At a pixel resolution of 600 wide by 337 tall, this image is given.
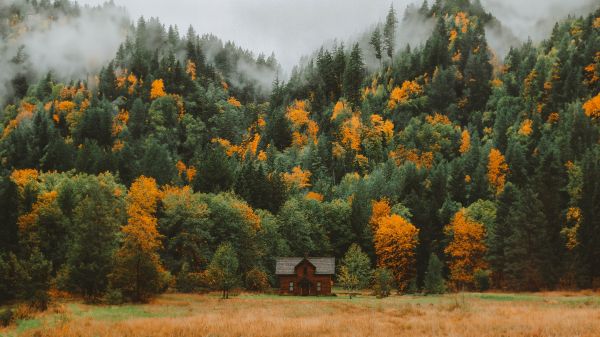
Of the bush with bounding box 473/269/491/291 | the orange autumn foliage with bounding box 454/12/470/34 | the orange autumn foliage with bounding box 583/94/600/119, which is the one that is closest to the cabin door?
the bush with bounding box 473/269/491/291

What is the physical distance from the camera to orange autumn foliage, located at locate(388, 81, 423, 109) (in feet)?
441

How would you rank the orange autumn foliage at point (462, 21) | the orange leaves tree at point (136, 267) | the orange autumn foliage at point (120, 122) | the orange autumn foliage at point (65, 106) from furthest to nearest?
the orange autumn foliage at point (462, 21) → the orange autumn foliage at point (65, 106) → the orange autumn foliage at point (120, 122) → the orange leaves tree at point (136, 267)

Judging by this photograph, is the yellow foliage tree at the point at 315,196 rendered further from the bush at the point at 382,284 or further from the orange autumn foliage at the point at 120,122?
the orange autumn foliage at the point at 120,122

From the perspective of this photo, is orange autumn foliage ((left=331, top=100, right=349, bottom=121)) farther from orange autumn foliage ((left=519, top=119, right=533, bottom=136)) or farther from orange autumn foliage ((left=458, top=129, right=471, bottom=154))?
orange autumn foliage ((left=519, top=119, right=533, bottom=136))

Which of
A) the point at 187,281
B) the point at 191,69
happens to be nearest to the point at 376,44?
the point at 191,69

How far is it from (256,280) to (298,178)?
42755 millimetres

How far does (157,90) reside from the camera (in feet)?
466

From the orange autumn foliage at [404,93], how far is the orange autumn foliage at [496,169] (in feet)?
115

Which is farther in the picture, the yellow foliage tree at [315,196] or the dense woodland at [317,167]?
the yellow foliage tree at [315,196]

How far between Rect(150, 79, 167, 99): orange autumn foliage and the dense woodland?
2.53 ft

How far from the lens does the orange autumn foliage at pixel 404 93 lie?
134375 mm

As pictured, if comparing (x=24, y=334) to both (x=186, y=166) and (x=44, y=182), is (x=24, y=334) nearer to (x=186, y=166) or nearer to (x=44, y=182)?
(x=44, y=182)

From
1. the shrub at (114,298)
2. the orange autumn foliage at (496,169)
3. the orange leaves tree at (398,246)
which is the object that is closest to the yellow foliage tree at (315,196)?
the orange leaves tree at (398,246)

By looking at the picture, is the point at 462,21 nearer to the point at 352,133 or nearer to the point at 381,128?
the point at 381,128
